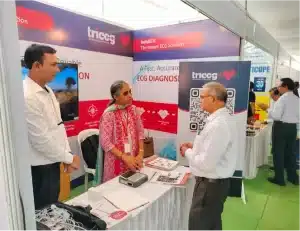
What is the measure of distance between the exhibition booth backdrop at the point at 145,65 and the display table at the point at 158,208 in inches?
47.5

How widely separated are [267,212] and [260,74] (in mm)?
3220

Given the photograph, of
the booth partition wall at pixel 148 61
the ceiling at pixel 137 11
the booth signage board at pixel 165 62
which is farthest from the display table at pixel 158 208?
the ceiling at pixel 137 11

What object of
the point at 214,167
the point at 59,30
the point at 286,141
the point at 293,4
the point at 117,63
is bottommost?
the point at 286,141

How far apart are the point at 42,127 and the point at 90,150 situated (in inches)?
58.7

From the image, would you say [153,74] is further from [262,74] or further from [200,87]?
[262,74]

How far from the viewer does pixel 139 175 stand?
1.74 meters

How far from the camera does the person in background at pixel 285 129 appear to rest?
3.39m

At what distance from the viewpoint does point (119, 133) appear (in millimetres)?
1971

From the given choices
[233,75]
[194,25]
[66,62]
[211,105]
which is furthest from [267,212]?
[66,62]

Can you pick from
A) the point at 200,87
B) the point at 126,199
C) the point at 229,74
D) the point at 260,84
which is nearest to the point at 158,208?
the point at 126,199

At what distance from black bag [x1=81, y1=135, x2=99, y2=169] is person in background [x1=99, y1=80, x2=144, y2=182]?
77cm

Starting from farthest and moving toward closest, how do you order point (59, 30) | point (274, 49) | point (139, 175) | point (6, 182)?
point (274, 49), point (59, 30), point (139, 175), point (6, 182)

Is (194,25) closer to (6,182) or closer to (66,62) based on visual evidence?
(66,62)

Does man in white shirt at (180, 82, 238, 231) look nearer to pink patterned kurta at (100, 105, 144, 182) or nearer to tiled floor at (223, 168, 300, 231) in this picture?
pink patterned kurta at (100, 105, 144, 182)
